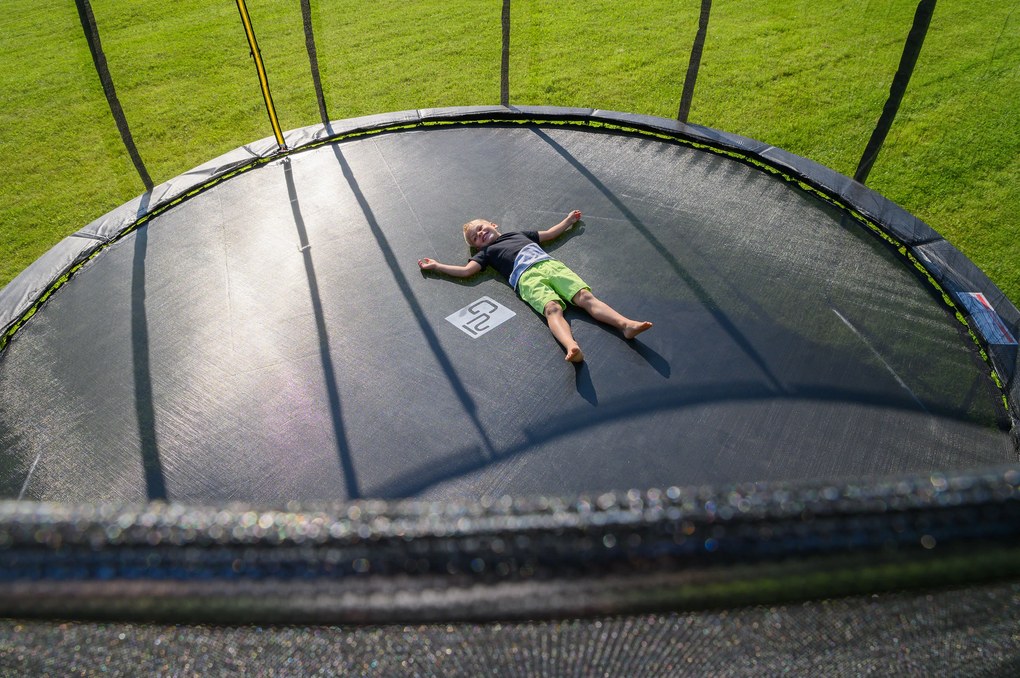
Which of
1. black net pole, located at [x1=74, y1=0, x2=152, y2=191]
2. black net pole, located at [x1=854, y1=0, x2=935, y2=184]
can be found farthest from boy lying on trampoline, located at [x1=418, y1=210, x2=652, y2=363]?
black net pole, located at [x1=74, y1=0, x2=152, y2=191]

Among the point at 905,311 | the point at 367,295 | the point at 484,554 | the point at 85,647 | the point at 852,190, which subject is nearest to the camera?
the point at 484,554

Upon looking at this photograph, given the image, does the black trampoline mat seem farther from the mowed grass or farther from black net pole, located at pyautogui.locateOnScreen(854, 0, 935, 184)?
the mowed grass

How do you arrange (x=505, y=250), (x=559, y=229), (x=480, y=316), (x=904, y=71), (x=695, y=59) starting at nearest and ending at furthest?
(x=480, y=316)
(x=505, y=250)
(x=559, y=229)
(x=904, y=71)
(x=695, y=59)

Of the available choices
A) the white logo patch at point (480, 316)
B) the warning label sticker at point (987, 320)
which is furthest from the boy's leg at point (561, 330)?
the warning label sticker at point (987, 320)

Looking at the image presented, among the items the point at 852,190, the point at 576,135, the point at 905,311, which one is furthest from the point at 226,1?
the point at 905,311

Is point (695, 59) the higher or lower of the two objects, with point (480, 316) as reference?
higher

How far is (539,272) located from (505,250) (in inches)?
8.8

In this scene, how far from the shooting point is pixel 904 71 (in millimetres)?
3012

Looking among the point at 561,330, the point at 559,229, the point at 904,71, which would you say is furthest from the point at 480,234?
the point at 904,71

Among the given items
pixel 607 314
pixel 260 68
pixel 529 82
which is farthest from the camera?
pixel 529 82

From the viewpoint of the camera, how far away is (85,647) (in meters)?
0.54

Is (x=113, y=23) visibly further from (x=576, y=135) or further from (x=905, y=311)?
(x=905, y=311)

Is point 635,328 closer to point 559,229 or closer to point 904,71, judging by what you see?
point 559,229

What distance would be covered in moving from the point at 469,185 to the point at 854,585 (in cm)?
308
